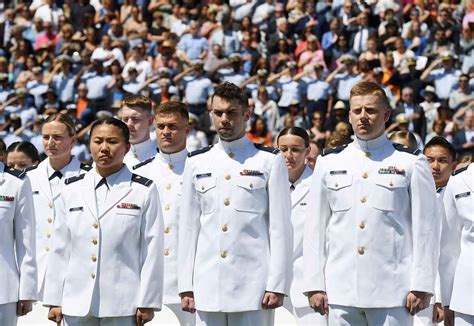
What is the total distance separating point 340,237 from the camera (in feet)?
25.8

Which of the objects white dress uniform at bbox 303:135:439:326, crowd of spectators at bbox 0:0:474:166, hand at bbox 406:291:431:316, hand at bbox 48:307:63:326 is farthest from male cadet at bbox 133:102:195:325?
crowd of spectators at bbox 0:0:474:166

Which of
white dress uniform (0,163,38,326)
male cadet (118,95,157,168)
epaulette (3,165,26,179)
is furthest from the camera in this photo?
male cadet (118,95,157,168)

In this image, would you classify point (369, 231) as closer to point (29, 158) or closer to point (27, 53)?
point (29, 158)

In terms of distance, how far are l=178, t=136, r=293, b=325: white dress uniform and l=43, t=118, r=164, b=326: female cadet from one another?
0.84 ft

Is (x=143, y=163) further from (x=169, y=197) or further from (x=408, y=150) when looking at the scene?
(x=408, y=150)

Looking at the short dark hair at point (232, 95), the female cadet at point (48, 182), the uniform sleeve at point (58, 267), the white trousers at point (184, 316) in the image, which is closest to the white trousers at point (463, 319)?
the short dark hair at point (232, 95)

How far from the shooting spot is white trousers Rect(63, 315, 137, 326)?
7977 mm

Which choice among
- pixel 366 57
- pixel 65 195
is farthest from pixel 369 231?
pixel 366 57

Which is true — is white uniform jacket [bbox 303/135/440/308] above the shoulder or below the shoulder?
below

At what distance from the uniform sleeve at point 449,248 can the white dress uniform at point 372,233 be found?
2.31ft

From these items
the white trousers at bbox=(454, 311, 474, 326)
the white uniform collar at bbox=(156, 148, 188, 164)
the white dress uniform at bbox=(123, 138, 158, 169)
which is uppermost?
the white dress uniform at bbox=(123, 138, 158, 169)

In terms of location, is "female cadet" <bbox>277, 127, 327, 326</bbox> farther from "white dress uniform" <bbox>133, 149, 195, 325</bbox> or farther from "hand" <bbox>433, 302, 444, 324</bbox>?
"hand" <bbox>433, 302, 444, 324</bbox>

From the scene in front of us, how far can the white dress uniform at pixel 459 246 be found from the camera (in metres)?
8.25

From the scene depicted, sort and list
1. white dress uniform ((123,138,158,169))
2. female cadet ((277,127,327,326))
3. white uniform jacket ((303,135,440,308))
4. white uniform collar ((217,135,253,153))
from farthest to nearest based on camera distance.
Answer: white dress uniform ((123,138,158,169))
female cadet ((277,127,327,326))
white uniform collar ((217,135,253,153))
white uniform jacket ((303,135,440,308))
